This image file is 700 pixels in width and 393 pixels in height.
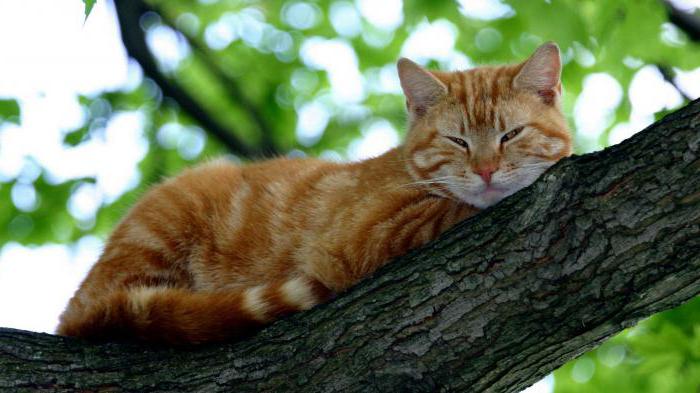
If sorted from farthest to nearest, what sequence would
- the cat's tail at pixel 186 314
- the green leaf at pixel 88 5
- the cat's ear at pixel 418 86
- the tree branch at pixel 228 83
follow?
1. the tree branch at pixel 228 83
2. the cat's ear at pixel 418 86
3. the cat's tail at pixel 186 314
4. the green leaf at pixel 88 5

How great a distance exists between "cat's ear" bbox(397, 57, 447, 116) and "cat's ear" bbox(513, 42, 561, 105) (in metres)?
0.38

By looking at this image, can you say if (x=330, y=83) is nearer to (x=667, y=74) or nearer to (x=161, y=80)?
(x=161, y=80)

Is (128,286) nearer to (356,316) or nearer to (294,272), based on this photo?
(294,272)

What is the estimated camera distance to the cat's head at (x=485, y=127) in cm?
349

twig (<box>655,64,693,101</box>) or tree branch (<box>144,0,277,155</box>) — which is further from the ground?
tree branch (<box>144,0,277,155</box>)

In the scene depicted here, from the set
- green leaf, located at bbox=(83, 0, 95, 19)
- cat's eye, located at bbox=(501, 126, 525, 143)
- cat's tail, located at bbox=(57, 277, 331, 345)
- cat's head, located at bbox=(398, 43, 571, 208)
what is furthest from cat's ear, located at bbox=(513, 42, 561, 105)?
green leaf, located at bbox=(83, 0, 95, 19)

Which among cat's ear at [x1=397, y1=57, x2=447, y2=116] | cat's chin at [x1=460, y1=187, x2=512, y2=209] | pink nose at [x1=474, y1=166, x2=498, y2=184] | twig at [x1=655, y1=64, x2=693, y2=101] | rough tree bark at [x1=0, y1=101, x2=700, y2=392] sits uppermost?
twig at [x1=655, y1=64, x2=693, y2=101]

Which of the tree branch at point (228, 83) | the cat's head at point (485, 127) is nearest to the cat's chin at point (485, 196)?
the cat's head at point (485, 127)

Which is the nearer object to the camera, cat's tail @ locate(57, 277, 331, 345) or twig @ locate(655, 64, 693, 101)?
cat's tail @ locate(57, 277, 331, 345)

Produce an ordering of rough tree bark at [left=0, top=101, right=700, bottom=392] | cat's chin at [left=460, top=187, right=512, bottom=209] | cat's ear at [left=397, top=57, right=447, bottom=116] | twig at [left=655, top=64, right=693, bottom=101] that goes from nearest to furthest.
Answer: rough tree bark at [left=0, top=101, right=700, bottom=392] < cat's chin at [left=460, top=187, right=512, bottom=209] < cat's ear at [left=397, top=57, right=447, bottom=116] < twig at [left=655, top=64, right=693, bottom=101]

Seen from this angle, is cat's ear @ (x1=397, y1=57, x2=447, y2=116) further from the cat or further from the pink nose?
the pink nose

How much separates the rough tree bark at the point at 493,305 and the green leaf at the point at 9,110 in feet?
11.0

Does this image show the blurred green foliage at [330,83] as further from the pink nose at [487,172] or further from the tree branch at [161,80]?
the pink nose at [487,172]

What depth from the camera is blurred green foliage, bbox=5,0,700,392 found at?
4391 millimetres
